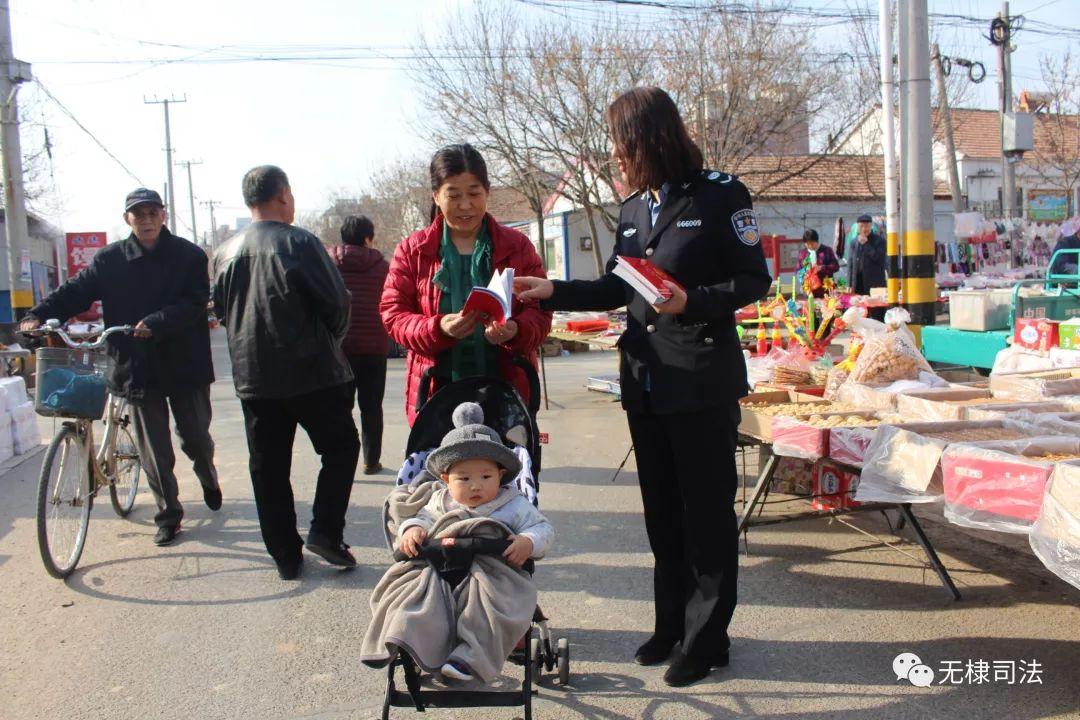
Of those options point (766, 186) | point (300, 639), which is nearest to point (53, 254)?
point (766, 186)

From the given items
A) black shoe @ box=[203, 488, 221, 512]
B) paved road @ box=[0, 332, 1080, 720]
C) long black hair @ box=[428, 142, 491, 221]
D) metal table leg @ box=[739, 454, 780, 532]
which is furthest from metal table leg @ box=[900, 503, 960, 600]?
black shoe @ box=[203, 488, 221, 512]

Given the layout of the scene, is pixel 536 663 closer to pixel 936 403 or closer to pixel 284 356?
pixel 284 356

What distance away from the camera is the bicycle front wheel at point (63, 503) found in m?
4.77

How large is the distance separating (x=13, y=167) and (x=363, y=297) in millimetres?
12355

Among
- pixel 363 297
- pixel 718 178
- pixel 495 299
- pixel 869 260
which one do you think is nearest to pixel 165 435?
pixel 363 297

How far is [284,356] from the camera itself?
457cm

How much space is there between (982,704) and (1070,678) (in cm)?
43

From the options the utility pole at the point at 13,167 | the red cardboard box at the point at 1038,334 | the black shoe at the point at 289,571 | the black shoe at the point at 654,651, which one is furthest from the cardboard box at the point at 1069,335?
the utility pole at the point at 13,167

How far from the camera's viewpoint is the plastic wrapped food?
2848 millimetres

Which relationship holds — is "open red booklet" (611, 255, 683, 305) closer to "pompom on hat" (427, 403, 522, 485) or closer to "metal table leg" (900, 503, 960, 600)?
"pompom on hat" (427, 403, 522, 485)

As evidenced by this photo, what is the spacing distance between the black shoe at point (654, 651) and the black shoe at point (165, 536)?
323 centimetres

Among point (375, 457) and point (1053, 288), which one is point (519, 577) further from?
point (1053, 288)

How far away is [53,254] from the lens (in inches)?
1615

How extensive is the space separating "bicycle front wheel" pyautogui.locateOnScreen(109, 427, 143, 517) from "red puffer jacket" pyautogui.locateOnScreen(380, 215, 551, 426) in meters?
2.88
